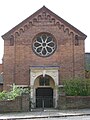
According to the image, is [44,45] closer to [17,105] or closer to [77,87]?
[77,87]

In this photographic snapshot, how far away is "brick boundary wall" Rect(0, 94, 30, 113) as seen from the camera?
3397 centimetres

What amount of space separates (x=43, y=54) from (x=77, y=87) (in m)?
6.76

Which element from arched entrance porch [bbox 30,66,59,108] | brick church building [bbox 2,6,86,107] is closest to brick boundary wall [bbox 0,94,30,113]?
arched entrance porch [bbox 30,66,59,108]

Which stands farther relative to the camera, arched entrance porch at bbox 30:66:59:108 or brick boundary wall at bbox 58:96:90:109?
arched entrance porch at bbox 30:66:59:108

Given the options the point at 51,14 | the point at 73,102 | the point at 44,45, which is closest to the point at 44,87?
the point at 44,45

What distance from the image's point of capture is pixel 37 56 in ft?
140

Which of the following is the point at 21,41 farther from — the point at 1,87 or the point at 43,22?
the point at 1,87

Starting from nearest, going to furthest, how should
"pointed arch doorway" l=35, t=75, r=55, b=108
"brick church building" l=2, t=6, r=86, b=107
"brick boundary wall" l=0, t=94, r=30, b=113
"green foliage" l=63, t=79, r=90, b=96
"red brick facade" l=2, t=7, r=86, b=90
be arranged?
"brick boundary wall" l=0, t=94, r=30, b=113 → "green foliage" l=63, t=79, r=90, b=96 → "brick church building" l=2, t=6, r=86, b=107 → "red brick facade" l=2, t=7, r=86, b=90 → "pointed arch doorway" l=35, t=75, r=55, b=108

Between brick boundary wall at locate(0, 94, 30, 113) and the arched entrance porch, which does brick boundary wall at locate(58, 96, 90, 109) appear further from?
the arched entrance porch

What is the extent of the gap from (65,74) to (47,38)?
491 centimetres

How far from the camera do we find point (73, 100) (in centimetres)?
3628

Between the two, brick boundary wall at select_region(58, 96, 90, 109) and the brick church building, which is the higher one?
the brick church building

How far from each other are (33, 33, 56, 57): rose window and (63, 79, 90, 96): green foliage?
206 inches

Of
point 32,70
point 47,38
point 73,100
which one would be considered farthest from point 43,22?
point 73,100
